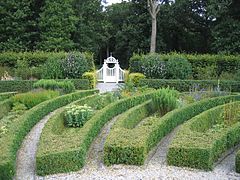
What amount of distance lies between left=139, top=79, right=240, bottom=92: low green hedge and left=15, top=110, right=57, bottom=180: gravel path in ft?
32.0

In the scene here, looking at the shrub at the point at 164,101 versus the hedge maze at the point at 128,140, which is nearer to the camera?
the hedge maze at the point at 128,140

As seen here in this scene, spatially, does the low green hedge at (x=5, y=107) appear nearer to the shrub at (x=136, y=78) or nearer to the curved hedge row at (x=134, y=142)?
the curved hedge row at (x=134, y=142)

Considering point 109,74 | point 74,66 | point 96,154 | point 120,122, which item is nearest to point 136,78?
point 74,66

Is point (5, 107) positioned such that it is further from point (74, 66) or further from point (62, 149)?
point (74, 66)

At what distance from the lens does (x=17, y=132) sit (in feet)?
28.5

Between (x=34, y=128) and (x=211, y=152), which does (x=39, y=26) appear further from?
(x=211, y=152)

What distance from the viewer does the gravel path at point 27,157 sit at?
23.3ft

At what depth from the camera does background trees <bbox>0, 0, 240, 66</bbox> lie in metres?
29.0

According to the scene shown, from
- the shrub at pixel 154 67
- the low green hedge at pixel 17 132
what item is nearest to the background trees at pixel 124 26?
Result: the shrub at pixel 154 67

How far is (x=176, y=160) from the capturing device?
7328 mm

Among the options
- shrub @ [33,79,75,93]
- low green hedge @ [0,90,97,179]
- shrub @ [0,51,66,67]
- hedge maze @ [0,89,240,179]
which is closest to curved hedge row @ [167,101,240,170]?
hedge maze @ [0,89,240,179]

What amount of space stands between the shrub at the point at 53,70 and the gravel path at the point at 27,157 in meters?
10.2

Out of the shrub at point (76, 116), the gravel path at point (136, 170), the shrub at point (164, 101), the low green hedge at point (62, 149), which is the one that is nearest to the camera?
the gravel path at point (136, 170)

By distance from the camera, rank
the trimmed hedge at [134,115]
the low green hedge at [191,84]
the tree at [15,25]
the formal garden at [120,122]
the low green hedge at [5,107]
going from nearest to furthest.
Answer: the formal garden at [120,122] → the trimmed hedge at [134,115] → the low green hedge at [5,107] → the low green hedge at [191,84] → the tree at [15,25]
